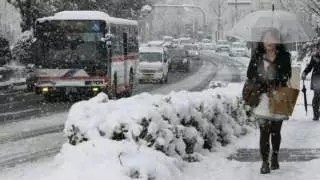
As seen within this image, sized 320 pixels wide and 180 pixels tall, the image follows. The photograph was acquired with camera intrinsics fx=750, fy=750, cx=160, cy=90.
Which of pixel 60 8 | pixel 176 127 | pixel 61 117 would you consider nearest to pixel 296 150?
pixel 176 127

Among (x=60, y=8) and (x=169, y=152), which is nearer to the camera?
(x=169, y=152)

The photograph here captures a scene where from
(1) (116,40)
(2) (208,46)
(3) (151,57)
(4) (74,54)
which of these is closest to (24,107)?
(4) (74,54)

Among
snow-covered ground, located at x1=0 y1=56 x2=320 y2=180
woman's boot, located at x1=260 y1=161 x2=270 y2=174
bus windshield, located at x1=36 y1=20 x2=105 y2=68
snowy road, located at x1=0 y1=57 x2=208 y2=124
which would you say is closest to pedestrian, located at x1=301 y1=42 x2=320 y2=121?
snow-covered ground, located at x1=0 y1=56 x2=320 y2=180

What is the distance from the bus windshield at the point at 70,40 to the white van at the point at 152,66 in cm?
1548

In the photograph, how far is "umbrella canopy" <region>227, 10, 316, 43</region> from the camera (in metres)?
10.5

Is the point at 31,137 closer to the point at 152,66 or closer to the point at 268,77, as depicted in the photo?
the point at 268,77

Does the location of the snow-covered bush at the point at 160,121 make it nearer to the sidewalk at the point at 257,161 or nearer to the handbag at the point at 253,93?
the sidewalk at the point at 257,161

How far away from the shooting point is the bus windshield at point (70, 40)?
24938 millimetres

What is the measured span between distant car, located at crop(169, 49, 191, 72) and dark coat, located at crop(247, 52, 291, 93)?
46726 millimetres

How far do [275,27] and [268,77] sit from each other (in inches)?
37.6

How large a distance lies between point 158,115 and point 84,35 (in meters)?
16.0

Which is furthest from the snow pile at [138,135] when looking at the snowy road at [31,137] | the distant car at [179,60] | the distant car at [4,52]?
the distant car at [179,60]

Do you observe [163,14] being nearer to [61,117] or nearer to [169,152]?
[61,117]

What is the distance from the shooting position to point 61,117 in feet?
69.4
